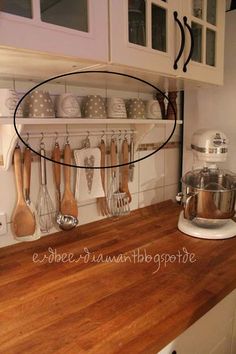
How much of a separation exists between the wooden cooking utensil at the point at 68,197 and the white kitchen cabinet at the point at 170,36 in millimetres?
442

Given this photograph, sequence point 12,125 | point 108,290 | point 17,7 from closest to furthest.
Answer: point 17,7 → point 108,290 → point 12,125

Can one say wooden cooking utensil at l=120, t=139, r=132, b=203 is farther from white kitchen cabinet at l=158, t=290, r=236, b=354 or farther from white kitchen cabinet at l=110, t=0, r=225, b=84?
white kitchen cabinet at l=158, t=290, r=236, b=354

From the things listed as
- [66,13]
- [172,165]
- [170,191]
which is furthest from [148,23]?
[170,191]

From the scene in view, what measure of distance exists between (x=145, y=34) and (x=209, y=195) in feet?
2.07

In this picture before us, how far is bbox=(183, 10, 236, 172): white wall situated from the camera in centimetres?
131

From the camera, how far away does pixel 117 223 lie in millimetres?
1299

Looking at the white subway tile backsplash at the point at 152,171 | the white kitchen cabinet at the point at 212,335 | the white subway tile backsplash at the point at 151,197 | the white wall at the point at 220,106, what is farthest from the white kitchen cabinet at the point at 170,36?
the white kitchen cabinet at the point at 212,335

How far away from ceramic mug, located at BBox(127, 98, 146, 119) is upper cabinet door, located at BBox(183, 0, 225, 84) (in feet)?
0.82

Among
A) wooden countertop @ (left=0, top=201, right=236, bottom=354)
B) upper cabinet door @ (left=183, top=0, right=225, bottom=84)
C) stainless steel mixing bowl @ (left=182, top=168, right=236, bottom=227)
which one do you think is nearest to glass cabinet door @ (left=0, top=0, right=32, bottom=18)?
upper cabinet door @ (left=183, top=0, right=225, bottom=84)

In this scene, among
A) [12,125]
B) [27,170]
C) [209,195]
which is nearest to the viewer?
[12,125]

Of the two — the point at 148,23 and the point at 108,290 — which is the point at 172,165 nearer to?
the point at 148,23

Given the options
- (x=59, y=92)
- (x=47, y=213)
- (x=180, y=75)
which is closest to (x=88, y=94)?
(x=59, y=92)

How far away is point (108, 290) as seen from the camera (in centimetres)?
78

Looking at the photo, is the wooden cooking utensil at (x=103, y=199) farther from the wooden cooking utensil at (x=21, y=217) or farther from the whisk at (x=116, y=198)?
the wooden cooking utensil at (x=21, y=217)
